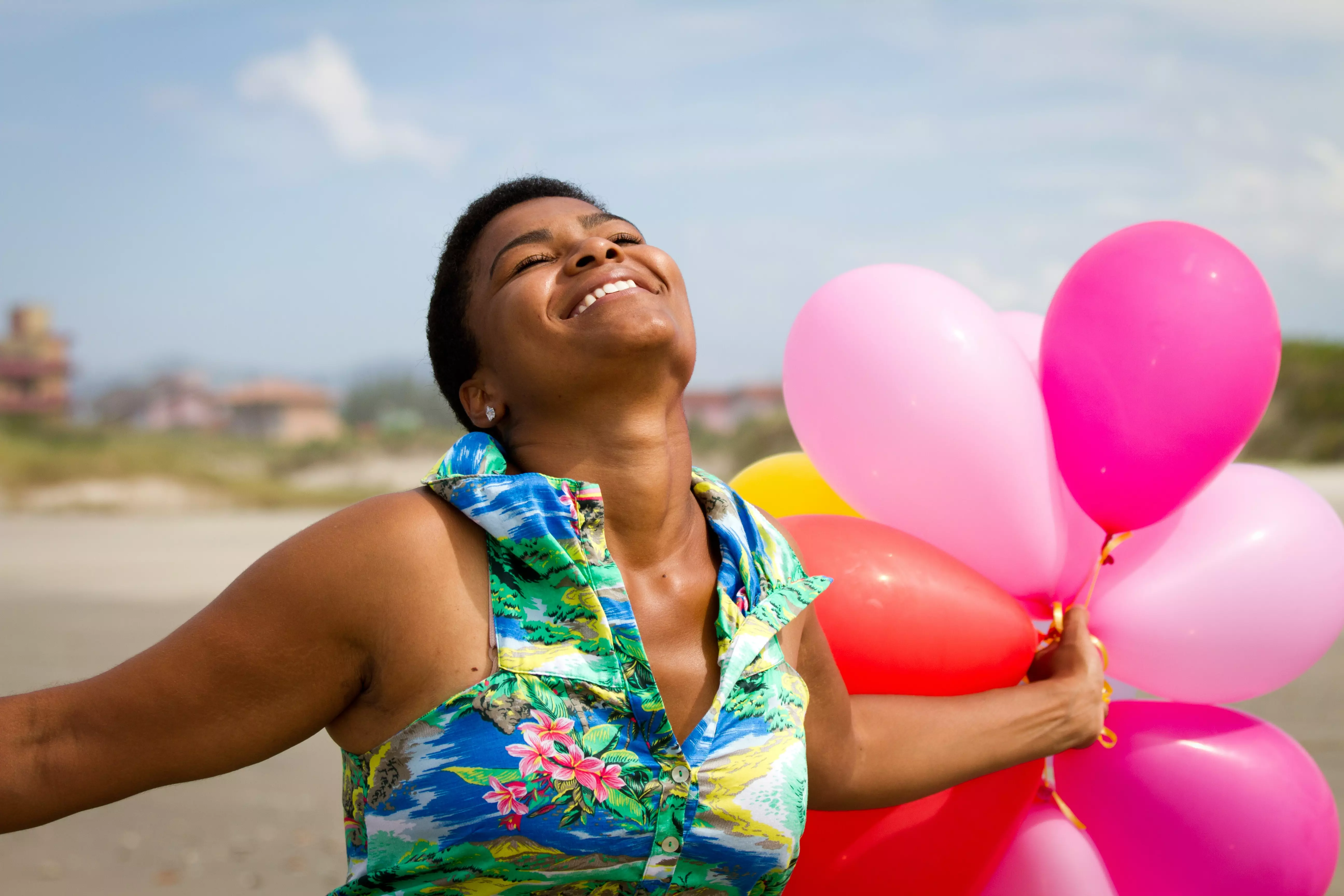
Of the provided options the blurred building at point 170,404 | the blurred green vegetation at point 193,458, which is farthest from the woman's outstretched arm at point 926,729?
the blurred building at point 170,404

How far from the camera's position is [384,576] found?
148 centimetres

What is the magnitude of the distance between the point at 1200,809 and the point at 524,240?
68.2 inches

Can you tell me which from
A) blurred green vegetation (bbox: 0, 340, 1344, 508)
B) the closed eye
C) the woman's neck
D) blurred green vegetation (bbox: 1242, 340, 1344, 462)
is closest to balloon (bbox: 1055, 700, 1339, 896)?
the woman's neck

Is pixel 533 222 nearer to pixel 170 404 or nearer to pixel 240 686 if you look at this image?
pixel 240 686

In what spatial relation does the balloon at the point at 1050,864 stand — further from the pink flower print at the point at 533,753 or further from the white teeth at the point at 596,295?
the white teeth at the point at 596,295

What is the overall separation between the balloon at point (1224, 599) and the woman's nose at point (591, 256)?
50.2 inches

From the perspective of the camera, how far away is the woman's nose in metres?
1.80

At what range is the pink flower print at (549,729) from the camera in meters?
1.50

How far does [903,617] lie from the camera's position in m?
2.05

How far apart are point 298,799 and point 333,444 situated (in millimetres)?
30437

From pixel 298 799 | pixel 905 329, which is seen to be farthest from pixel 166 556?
pixel 905 329

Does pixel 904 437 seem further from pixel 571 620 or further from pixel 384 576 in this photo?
pixel 384 576

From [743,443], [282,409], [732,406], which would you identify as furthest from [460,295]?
[282,409]

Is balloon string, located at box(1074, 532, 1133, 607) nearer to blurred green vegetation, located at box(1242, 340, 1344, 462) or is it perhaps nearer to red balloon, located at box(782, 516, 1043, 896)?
red balloon, located at box(782, 516, 1043, 896)
